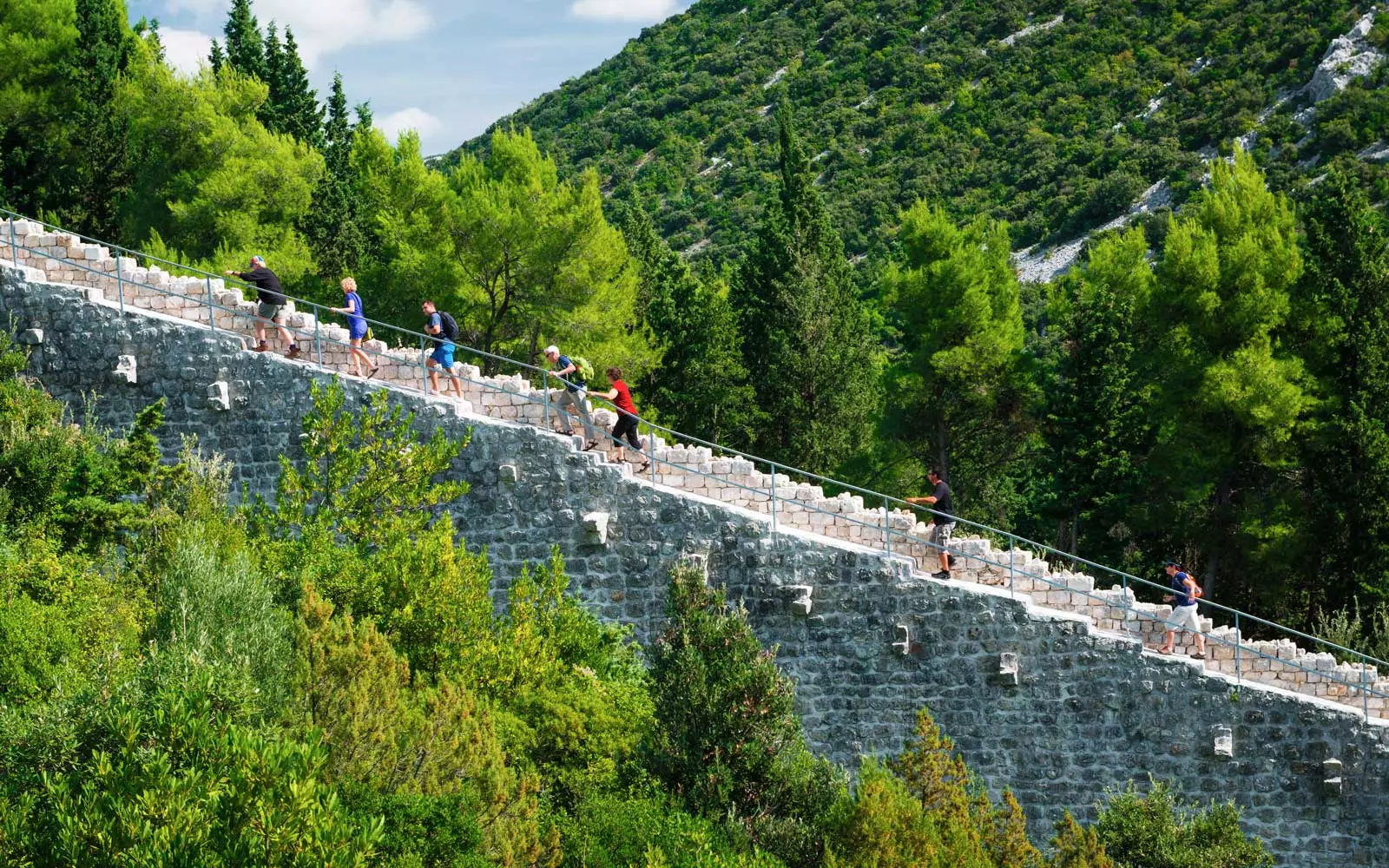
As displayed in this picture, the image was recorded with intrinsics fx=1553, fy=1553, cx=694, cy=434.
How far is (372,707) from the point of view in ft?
54.5

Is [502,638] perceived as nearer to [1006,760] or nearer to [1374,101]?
[1006,760]

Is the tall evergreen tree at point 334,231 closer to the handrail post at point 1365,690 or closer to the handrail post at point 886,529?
the handrail post at point 886,529

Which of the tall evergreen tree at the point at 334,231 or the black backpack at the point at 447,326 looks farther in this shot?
the tall evergreen tree at the point at 334,231

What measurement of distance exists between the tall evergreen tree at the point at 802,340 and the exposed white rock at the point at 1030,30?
33.9 meters

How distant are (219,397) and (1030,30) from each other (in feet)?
178

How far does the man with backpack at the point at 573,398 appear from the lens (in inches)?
830

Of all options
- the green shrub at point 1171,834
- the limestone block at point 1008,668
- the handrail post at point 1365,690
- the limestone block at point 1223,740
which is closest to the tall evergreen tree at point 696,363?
the limestone block at point 1008,668

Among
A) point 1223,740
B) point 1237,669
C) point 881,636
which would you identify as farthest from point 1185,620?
point 881,636

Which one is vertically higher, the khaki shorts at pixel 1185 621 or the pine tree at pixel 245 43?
the pine tree at pixel 245 43

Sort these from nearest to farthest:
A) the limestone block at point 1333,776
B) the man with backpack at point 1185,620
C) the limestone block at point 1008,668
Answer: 1. the limestone block at point 1333,776
2. the limestone block at point 1008,668
3. the man with backpack at point 1185,620

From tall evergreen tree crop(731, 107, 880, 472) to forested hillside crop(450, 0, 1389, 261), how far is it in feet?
72.2

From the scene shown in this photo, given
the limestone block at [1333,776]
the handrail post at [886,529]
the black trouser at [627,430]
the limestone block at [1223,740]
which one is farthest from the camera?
the black trouser at [627,430]

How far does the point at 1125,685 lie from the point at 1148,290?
13.1 m

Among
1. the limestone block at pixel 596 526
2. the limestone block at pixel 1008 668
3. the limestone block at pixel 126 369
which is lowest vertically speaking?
the limestone block at pixel 1008 668
